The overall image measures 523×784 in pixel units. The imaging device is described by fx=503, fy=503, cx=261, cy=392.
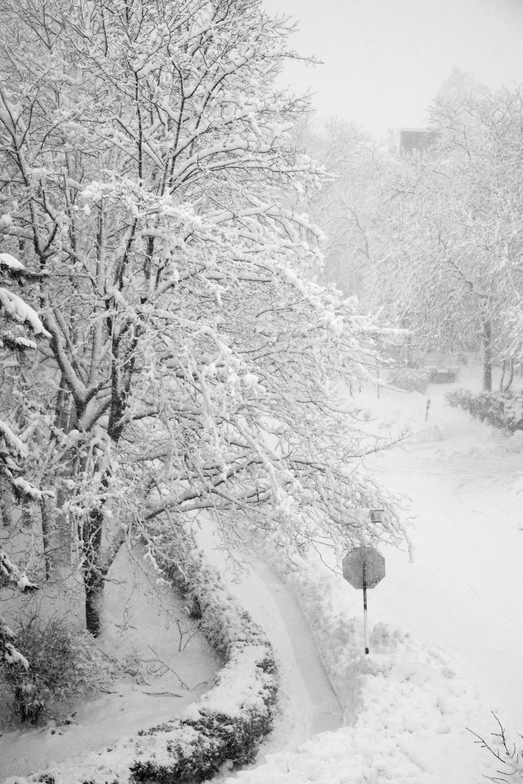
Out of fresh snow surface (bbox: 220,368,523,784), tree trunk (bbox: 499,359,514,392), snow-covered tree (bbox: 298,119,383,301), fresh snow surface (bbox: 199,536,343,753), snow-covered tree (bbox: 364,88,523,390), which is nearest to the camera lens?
fresh snow surface (bbox: 220,368,523,784)

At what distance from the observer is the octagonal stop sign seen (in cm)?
803

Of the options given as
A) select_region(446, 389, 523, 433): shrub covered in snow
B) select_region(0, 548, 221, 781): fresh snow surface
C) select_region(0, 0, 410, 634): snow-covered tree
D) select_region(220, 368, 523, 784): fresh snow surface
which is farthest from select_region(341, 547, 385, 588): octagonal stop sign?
select_region(446, 389, 523, 433): shrub covered in snow

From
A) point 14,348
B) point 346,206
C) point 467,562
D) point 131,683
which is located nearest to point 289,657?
point 131,683

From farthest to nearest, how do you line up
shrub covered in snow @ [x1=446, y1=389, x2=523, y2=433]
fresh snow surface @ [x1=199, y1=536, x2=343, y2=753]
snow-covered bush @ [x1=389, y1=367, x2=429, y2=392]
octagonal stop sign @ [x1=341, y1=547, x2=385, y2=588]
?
snow-covered bush @ [x1=389, y1=367, x2=429, y2=392] < shrub covered in snow @ [x1=446, y1=389, x2=523, y2=433] < octagonal stop sign @ [x1=341, y1=547, x2=385, y2=588] < fresh snow surface @ [x1=199, y1=536, x2=343, y2=753]

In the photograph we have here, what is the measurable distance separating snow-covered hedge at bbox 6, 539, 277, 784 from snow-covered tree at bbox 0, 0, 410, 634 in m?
1.77

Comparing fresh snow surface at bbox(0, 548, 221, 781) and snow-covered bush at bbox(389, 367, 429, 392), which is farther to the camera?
snow-covered bush at bbox(389, 367, 429, 392)

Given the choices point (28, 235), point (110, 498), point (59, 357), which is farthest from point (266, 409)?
point (28, 235)

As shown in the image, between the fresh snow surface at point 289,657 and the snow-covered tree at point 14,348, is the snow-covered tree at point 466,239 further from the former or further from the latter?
the snow-covered tree at point 14,348

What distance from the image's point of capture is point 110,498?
659cm

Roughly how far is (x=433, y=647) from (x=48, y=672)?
19.5 feet

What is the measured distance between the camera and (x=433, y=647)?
831 cm

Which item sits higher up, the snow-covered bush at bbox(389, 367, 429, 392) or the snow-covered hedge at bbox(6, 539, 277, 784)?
the snow-covered bush at bbox(389, 367, 429, 392)

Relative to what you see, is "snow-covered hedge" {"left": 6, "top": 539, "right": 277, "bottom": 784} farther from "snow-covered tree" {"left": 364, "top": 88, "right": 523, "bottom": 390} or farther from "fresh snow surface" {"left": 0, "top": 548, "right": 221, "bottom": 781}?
"snow-covered tree" {"left": 364, "top": 88, "right": 523, "bottom": 390}

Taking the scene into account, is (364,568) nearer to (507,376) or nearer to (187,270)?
(187,270)
